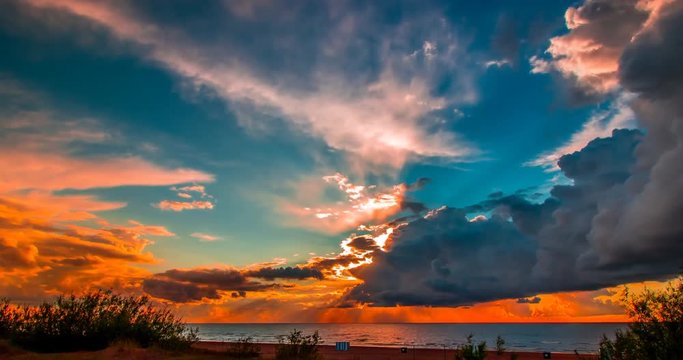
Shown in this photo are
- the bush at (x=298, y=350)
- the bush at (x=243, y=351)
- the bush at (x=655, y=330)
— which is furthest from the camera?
the bush at (x=243, y=351)

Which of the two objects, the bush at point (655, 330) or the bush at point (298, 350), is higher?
the bush at point (655, 330)

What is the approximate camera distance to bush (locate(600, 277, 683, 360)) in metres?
19.8

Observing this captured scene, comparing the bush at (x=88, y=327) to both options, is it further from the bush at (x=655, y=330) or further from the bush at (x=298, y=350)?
the bush at (x=655, y=330)

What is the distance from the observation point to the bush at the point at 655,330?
781 inches

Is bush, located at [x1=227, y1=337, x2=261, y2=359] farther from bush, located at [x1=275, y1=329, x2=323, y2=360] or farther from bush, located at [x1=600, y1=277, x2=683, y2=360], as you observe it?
bush, located at [x1=600, y1=277, x2=683, y2=360]

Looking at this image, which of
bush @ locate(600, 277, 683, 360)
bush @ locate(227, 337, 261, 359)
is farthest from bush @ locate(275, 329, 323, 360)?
bush @ locate(600, 277, 683, 360)

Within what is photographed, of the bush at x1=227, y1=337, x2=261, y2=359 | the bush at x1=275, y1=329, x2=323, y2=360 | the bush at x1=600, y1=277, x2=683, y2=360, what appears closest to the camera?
the bush at x1=600, y1=277, x2=683, y2=360

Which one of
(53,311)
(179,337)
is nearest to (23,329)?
(53,311)

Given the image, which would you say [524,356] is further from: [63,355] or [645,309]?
[63,355]

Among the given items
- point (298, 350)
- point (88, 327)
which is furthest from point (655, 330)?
point (88, 327)

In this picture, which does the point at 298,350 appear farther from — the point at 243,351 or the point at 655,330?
the point at 655,330

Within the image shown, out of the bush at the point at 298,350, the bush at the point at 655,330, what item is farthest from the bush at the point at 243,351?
the bush at the point at 655,330

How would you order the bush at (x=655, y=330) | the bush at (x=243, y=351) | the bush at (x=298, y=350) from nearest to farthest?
1. the bush at (x=655, y=330)
2. the bush at (x=298, y=350)
3. the bush at (x=243, y=351)

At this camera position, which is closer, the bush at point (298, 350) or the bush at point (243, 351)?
the bush at point (298, 350)
